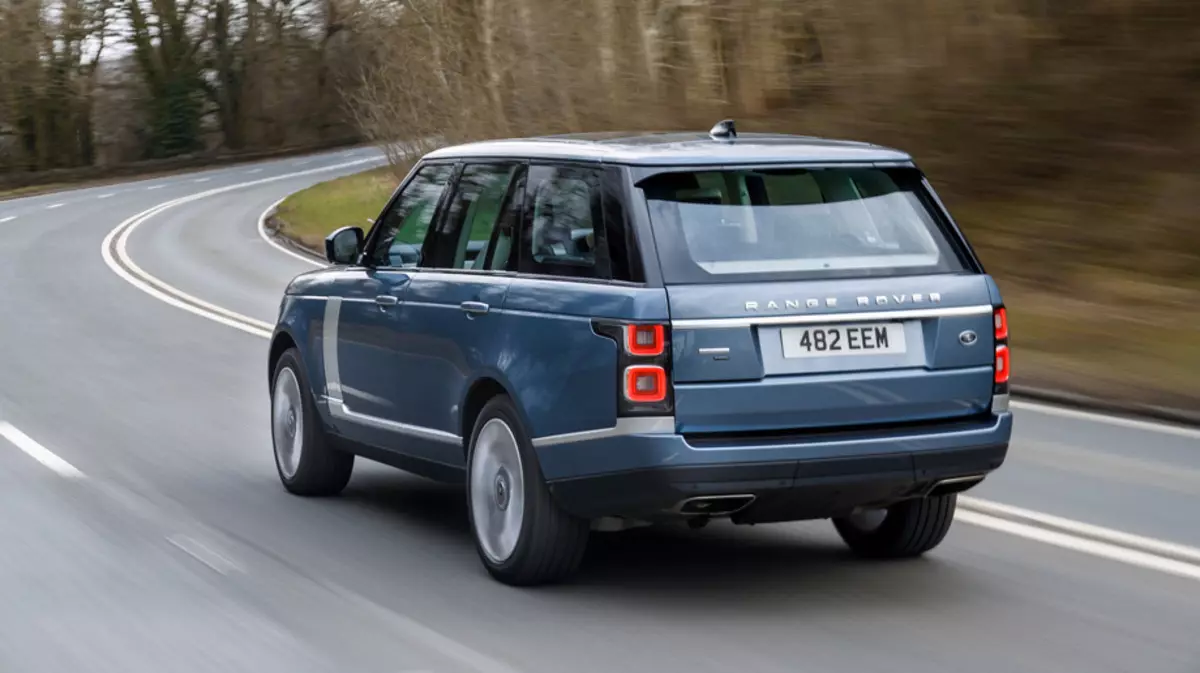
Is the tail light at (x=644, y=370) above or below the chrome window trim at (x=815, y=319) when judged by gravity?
below

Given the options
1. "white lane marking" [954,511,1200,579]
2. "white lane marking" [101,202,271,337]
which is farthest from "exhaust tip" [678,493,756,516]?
"white lane marking" [101,202,271,337]

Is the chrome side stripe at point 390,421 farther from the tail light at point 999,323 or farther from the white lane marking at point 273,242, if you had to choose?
the white lane marking at point 273,242

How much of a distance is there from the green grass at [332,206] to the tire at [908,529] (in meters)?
24.1

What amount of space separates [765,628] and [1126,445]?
4952 mm

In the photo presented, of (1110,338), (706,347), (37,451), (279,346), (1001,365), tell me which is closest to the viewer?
(706,347)

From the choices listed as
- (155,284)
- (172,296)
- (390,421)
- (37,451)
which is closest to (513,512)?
(390,421)

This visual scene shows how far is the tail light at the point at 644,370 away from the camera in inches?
243

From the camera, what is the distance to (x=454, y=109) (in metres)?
33.5

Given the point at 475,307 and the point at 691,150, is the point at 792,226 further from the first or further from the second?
the point at 475,307

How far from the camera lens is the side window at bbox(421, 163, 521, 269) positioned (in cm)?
736

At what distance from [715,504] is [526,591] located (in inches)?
37.9

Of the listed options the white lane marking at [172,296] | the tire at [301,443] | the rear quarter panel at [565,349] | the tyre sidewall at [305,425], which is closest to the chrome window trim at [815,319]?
the rear quarter panel at [565,349]

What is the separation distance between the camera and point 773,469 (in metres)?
6.17

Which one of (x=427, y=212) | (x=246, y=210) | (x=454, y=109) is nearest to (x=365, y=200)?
(x=246, y=210)
